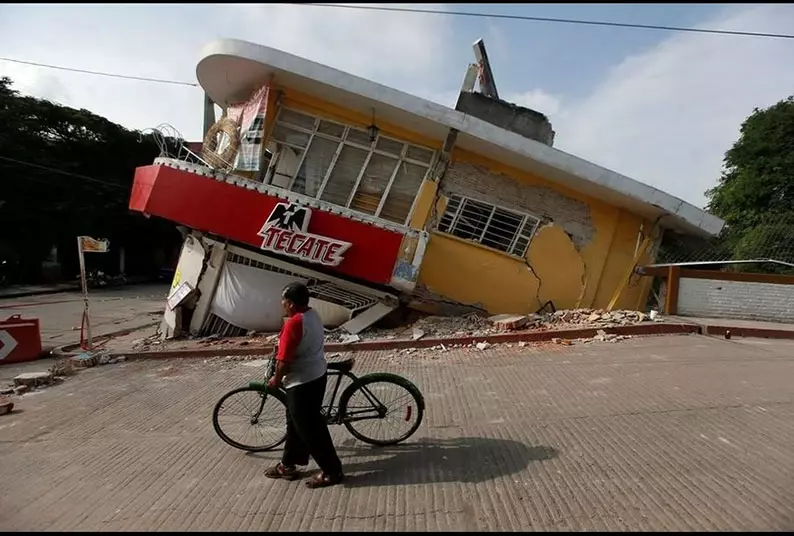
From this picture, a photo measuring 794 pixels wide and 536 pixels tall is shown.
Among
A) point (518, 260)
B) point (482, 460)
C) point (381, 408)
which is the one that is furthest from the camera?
point (518, 260)

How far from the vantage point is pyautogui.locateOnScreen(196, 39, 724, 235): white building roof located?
926 cm

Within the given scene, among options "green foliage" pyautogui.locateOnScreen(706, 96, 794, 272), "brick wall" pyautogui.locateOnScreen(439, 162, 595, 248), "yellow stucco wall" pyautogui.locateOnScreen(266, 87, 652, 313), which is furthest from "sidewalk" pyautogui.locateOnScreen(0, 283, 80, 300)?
"green foliage" pyautogui.locateOnScreen(706, 96, 794, 272)

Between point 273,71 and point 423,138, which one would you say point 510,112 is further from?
point 273,71

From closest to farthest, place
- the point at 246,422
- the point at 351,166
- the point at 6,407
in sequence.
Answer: the point at 246,422 → the point at 6,407 → the point at 351,166

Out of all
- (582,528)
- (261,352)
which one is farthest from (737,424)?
(261,352)

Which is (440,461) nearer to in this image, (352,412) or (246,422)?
(352,412)

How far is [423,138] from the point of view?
1031cm

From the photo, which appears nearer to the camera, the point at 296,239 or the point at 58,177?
the point at 296,239

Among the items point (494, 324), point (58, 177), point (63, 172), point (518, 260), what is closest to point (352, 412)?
point (494, 324)

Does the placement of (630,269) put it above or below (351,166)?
above

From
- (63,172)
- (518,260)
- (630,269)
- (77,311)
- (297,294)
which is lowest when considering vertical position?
(77,311)

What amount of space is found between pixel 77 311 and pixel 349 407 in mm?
16497

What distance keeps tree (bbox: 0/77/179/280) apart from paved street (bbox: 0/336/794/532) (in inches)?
901

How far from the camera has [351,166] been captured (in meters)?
10.5
